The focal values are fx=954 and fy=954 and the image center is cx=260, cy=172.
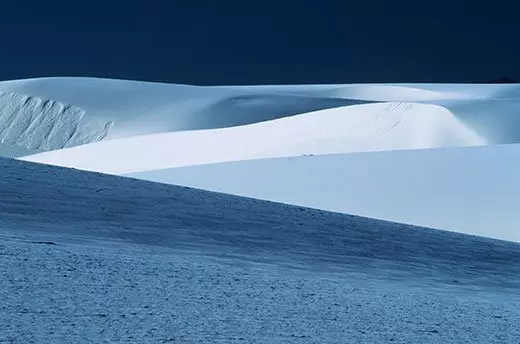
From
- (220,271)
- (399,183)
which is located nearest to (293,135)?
(399,183)

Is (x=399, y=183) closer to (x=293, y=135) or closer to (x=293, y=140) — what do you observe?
(x=293, y=140)

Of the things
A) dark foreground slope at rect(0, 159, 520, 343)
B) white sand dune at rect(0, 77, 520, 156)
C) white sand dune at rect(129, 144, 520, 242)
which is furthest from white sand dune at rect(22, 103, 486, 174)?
dark foreground slope at rect(0, 159, 520, 343)

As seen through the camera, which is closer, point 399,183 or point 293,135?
point 399,183

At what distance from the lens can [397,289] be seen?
4633mm

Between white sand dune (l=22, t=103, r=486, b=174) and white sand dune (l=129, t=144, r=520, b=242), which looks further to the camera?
white sand dune (l=22, t=103, r=486, b=174)

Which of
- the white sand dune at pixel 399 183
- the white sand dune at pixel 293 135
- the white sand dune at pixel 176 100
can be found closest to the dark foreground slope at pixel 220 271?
the white sand dune at pixel 399 183

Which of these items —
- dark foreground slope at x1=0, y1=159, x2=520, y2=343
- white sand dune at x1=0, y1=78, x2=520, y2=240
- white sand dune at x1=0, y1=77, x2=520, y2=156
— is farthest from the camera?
white sand dune at x1=0, y1=77, x2=520, y2=156

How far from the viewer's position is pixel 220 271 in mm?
4566

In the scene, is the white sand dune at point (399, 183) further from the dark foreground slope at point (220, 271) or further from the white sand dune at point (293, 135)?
the dark foreground slope at point (220, 271)

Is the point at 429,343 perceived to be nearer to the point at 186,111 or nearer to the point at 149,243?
the point at 149,243

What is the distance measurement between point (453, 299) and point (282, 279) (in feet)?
2.66

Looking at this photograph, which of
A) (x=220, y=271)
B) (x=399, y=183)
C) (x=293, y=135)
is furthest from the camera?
(x=293, y=135)

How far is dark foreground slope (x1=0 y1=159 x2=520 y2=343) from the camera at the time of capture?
11.1ft

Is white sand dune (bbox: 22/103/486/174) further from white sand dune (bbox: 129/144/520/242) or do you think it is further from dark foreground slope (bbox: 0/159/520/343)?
dark foreground slope (bbox: 0/159/520/343)
